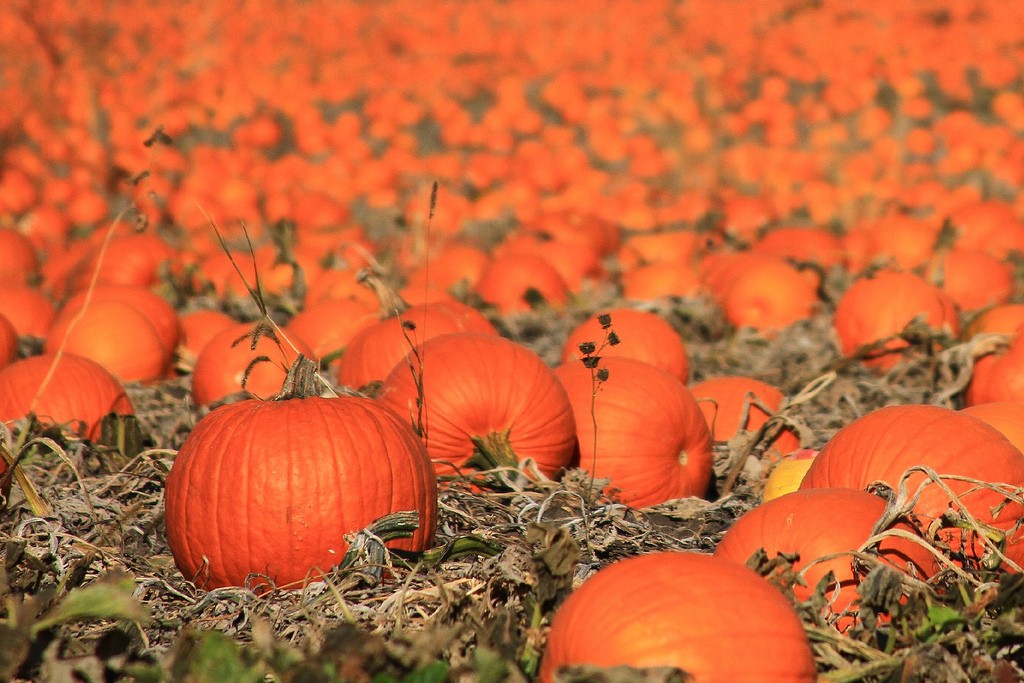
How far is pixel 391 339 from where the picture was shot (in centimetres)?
455

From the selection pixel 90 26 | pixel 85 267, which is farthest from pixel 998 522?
pixel 90 26

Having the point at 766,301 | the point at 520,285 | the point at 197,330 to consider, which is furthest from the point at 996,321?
the point at 197,330

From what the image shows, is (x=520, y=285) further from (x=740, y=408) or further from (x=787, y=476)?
(x=787, y=476)

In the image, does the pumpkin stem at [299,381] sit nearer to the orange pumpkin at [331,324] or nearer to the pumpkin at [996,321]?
the orange pumpkin at [331,324]

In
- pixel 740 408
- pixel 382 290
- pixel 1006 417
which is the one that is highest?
pixel 382 290

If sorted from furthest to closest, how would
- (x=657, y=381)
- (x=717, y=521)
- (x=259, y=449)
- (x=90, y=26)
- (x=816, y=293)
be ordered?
(x=90, y=26)
(x=816, y=293)
(x=657, y=381)
(x=717, y=521)
(x=259, y=449)

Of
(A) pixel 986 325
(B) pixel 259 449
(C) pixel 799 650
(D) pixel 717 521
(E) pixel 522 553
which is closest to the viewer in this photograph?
(C) pixel 799 650

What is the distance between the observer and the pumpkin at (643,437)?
3.86 m

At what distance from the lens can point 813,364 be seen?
18.1 ft

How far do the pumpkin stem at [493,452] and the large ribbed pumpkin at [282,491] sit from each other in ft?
1.95

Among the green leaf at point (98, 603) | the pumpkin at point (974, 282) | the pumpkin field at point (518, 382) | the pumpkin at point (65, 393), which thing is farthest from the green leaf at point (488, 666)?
the pumpkin at point (974, 282)

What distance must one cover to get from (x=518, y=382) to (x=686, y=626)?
1521 mm

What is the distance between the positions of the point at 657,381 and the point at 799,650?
5.80 feet

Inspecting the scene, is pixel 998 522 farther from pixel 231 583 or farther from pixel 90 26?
pixel 90 26
